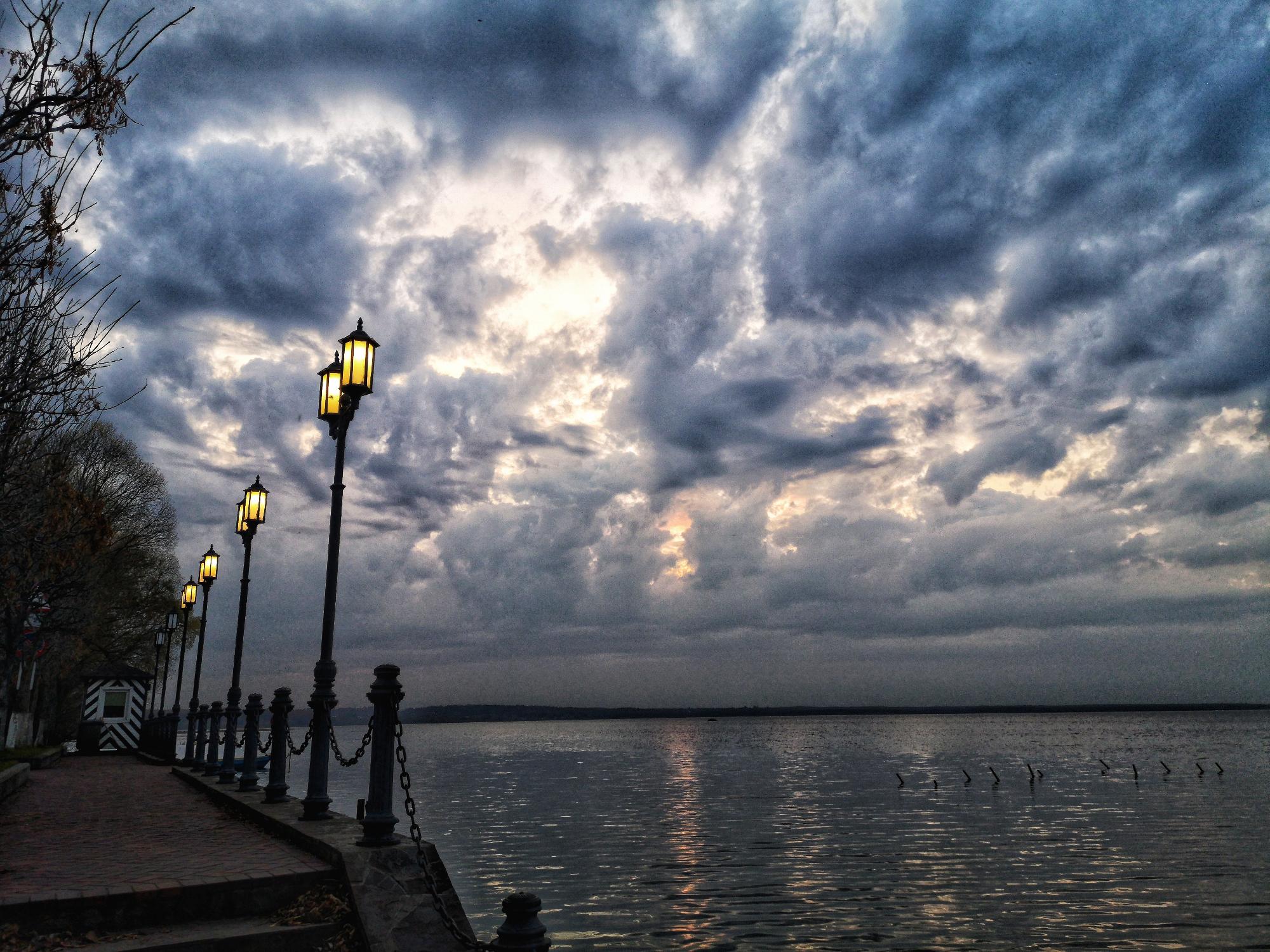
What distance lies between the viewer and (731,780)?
184 feet

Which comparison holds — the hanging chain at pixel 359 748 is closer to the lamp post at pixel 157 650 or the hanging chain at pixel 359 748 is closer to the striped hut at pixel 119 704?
the lamp post at pixel 157 650

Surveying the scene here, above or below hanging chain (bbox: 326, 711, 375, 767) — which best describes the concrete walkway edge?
below

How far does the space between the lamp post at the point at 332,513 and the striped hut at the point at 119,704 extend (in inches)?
1218

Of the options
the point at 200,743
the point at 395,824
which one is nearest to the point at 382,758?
the point at 395,824

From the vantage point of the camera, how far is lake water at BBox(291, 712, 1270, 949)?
51.2 feet

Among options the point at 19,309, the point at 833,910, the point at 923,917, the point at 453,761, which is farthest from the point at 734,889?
the point at 453,761

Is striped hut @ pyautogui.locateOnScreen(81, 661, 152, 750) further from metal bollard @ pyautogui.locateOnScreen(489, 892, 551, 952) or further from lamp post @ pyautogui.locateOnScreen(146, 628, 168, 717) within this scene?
metal bollard @ pyautogui.locateOnScreen(489, 892, 551, 952)

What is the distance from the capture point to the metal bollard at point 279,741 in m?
11.9

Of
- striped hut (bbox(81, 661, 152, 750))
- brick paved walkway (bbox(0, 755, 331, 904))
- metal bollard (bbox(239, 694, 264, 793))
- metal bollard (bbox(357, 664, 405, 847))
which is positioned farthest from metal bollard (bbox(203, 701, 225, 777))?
striped hut (bbox(81, 661, 152, 750))

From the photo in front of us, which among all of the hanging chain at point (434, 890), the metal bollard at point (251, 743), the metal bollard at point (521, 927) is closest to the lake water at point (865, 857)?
the metal bollard at point (251, 743)

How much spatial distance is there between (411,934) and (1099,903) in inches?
665

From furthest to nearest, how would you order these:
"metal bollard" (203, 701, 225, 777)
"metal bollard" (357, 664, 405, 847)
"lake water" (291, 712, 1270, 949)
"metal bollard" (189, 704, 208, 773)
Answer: "metal bollard" (189, 704, 208, 773), "metal bollard" (203, 701, 225, 777), "lake water" (291, 712, 1270, 949), "metal bollard" (357, 664, 405, 847)

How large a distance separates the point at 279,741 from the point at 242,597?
16.9 ft

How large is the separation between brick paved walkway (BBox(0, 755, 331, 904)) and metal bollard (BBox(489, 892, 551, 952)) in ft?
10.0
